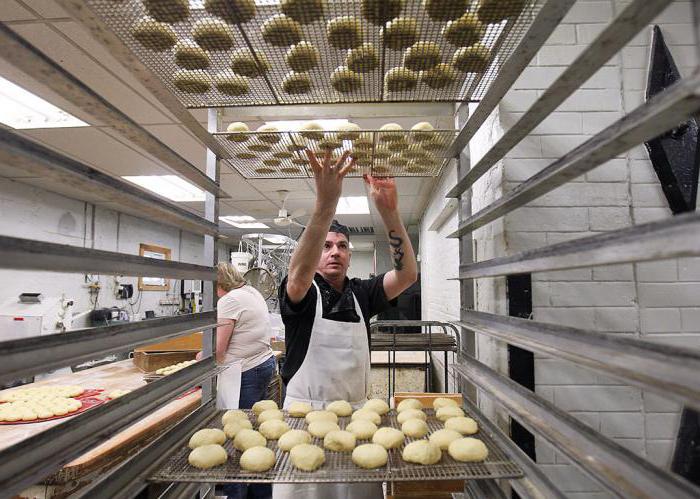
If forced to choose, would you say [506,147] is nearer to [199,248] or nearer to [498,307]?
[498,307]

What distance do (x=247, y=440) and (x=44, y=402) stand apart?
1906mm

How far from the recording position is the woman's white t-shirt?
3010 mm

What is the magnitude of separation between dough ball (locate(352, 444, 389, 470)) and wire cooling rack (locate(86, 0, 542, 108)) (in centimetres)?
114

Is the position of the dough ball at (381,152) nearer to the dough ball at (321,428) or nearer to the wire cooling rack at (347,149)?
the wire cooling rack at (347,149)

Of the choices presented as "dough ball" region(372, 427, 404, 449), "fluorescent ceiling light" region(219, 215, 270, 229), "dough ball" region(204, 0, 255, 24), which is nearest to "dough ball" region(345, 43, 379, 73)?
"dough ball" region(204, 0, 255, 24)

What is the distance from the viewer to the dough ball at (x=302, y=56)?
46.9 inches

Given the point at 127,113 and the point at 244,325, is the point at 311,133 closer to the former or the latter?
the point at 244,325

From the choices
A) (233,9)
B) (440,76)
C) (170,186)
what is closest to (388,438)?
(440,76)

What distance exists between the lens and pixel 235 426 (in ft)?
4.07

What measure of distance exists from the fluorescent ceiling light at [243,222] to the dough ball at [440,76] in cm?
688

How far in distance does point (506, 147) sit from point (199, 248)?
33.1 ft

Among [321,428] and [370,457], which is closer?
[370,457]

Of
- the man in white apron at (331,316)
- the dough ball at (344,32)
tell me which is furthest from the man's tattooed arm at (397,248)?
the dough ball at (344,32)

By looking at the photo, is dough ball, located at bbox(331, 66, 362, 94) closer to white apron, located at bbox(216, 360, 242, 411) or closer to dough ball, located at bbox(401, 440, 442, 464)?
dough ball, located at bbox(401, 440, 442, 464)
